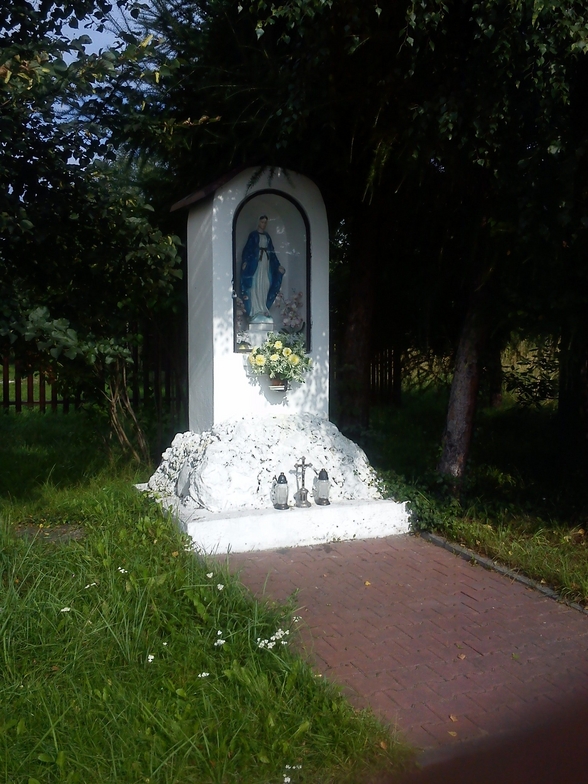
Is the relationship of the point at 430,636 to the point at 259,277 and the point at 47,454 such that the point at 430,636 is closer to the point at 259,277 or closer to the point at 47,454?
the point at 259,277

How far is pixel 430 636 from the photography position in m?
4.49

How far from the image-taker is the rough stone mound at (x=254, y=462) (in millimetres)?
6215

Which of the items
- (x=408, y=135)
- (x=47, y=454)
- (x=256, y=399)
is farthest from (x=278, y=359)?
(x=47, y=454)

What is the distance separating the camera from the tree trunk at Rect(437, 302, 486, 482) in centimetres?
686

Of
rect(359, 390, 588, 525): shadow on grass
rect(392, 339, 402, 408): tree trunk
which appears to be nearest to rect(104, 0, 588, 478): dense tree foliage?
rect(359, 390, 588, 525): shadow on grass

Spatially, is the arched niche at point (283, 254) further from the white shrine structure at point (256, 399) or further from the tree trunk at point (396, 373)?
the tree trunk at point (396, 373)

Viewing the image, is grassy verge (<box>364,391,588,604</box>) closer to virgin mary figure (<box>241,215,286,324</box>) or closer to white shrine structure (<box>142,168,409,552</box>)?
white shrine structure (<box>142,168,409,552</box>)

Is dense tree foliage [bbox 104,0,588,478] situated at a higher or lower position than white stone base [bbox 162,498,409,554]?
higher

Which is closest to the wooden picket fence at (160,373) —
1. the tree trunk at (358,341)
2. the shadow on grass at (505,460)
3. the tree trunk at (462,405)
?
the tree trunk at (358,341)

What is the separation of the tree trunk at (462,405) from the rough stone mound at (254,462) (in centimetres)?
72

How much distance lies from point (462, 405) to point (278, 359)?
1684 millimetres

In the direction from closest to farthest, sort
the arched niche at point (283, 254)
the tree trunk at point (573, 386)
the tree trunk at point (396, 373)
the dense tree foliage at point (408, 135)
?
the dense tree foliage at point (408, 135) → the tree trunk at point (573, 386) → the arched niche at point (283, 254) → the tree trunk at point (396, 373)

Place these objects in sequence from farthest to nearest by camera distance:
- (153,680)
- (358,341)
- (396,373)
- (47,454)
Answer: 1. (396,373)
2. (47,454)
3. (358,341)
4. (153,680)

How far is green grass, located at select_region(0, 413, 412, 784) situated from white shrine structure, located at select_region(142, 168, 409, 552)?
0.86 meters
